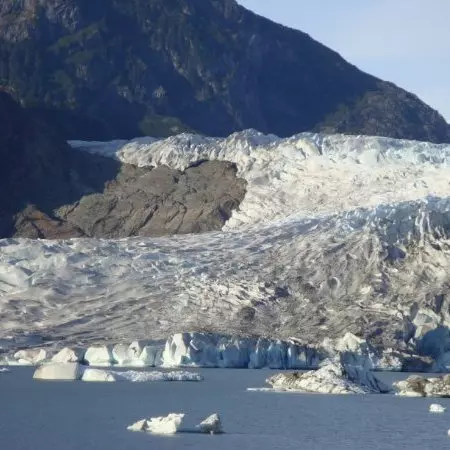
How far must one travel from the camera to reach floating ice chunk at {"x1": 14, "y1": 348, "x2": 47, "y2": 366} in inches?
2810

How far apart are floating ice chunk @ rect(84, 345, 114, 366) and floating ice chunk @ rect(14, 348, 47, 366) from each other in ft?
9.95

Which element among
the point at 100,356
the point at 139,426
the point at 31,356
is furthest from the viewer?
the point at 31,356

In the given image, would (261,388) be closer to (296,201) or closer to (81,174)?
(296,201)

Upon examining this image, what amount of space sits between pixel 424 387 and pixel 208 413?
1193 cm

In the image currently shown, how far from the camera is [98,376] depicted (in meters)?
59.4

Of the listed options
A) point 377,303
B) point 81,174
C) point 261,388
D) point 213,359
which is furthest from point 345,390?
point 81,174

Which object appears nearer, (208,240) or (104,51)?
(208,240)

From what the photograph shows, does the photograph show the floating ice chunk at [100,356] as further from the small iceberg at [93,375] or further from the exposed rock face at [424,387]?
the exposed rock face at [424,387]

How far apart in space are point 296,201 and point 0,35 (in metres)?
73.5

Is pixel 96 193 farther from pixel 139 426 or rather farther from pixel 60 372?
pixel 139 426

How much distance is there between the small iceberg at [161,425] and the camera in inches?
1590

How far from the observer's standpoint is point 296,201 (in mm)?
98062

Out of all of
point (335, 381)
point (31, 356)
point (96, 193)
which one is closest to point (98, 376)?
point (335, 381)

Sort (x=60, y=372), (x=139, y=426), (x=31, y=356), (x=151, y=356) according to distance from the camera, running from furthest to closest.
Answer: (x=31, y=356) < (x=151, y=356) < (x=60, y=372) < (x=139, y=426)
